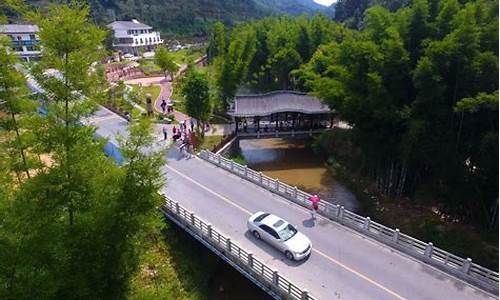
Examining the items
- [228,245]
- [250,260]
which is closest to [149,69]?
[228,245]

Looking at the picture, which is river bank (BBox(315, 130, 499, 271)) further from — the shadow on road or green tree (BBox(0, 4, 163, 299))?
green tree (BBox(0, 4, 163, 299))

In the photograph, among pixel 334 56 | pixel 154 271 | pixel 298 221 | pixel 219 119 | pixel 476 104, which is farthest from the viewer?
pixel 219 119

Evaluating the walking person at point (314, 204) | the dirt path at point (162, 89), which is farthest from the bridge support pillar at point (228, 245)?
the dirt path at point (162, 89)

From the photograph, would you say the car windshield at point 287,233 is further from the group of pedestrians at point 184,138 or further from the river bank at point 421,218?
the group of pedestrians at point 184,138

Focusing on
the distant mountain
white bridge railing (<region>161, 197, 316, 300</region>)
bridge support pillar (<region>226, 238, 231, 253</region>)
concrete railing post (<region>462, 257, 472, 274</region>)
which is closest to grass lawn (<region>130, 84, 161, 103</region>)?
white bridge railing (<region>161, 197, 316, 300</region>)

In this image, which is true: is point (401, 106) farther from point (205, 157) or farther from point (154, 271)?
point (154, 271)

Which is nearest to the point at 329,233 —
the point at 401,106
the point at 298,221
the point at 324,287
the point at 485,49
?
the point at 298,221

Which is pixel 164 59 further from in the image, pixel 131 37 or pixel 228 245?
pixel 131 37
